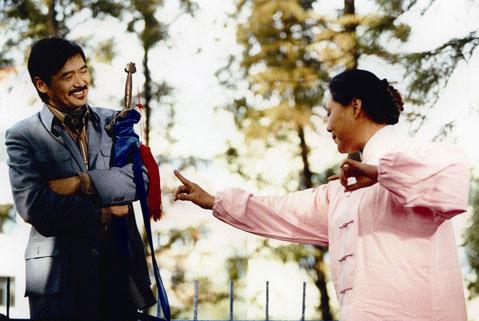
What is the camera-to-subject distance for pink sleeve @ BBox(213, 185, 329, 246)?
197cm

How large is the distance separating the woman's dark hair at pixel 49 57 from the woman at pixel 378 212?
0.45 m

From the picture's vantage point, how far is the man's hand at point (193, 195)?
1.94 m

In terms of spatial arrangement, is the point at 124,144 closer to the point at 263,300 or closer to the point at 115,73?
the point at 115,73

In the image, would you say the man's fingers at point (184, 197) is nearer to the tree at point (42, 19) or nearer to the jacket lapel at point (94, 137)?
the jacket lapel at point (94, 137)

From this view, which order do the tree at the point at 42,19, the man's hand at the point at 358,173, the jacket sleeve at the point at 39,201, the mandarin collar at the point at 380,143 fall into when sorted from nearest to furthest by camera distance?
the man's hand at the point at 358,173, the mandarin collar at the point at 380,143, the jacket sleeve at the point at 39,201, the tree at the point at 42,19

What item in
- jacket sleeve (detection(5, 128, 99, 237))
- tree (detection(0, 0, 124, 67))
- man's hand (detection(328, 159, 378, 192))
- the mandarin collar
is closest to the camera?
man's hand (detection(328, 159, 378, 192))

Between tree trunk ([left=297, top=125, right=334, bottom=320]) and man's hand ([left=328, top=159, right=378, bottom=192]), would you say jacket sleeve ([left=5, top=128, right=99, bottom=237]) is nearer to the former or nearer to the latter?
man's hand ([left=328, top=159, right=378, bottom=192])

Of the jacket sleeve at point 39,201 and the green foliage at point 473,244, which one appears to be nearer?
the jacket sleeve at point 39,201

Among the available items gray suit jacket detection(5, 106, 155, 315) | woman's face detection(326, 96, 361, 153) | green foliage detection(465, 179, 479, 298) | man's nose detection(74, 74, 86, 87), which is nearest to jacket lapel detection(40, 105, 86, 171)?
gray suit jacket detection(5, 106, 155, 315)

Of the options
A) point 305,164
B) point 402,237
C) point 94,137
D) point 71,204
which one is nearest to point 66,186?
point 71,204

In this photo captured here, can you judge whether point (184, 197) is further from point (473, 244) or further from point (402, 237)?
point (473, 244)

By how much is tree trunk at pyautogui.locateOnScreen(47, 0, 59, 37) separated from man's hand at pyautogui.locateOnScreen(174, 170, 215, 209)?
2303 millimetres

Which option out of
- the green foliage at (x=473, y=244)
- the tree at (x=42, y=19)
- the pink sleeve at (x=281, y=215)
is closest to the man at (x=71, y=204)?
the pink sleeve at (x=281, y=215)

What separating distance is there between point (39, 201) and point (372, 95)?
0.88 m
